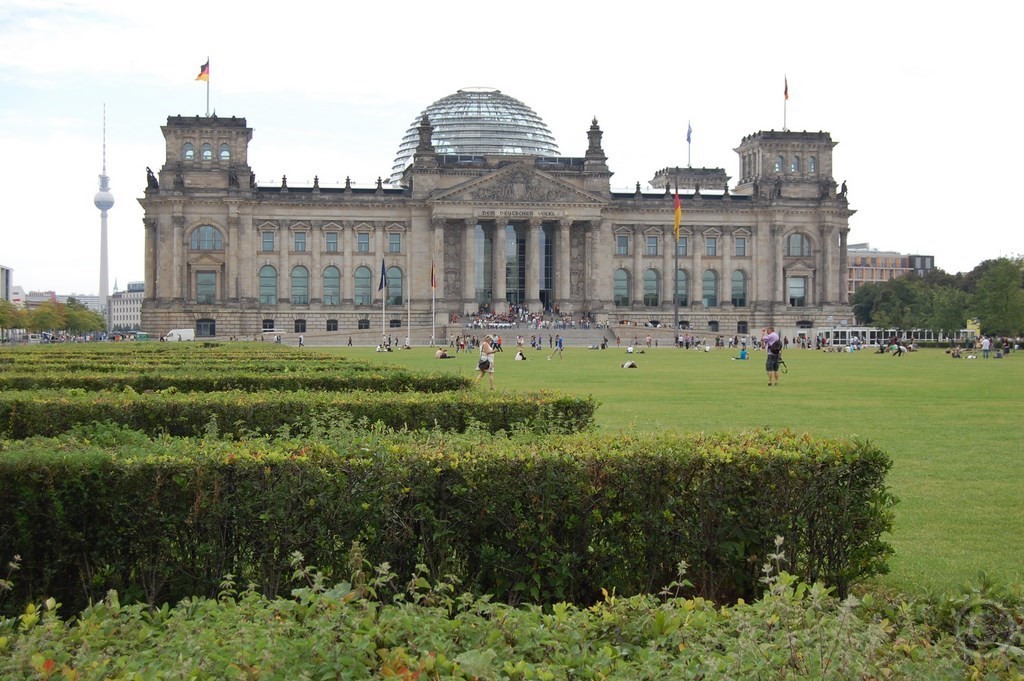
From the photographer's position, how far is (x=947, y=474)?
16.9 metres

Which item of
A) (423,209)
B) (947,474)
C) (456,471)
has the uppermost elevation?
(423,209)

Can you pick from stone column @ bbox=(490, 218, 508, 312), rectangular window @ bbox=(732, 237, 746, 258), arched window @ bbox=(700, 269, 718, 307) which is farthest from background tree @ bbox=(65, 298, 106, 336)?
rectangular window @ bbox=(732, 237, 746, 258)

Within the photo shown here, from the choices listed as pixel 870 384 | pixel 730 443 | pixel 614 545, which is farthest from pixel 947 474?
pixel 870 384

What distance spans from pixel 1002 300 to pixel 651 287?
37610 mm

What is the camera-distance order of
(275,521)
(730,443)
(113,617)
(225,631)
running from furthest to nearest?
(730,443)
(275,521)
(113,617)
(225,631)

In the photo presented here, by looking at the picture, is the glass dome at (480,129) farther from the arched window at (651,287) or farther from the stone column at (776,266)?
the stone column at (776,266)

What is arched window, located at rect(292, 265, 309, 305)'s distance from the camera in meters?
116

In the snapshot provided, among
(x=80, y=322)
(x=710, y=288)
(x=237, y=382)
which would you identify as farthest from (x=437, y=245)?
(x=237, y=382)

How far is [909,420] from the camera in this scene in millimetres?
25062

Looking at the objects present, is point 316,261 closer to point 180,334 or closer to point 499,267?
point 180,334

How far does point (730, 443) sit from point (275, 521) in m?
4.32

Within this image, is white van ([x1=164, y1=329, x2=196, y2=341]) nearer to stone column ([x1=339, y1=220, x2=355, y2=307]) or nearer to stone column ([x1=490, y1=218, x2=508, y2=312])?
stone column ([x1=339, y1=220, x2=355, y2=307])

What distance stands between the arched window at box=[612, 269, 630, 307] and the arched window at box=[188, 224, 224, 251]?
142 ft

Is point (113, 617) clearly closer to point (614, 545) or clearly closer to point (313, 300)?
point (614, 545)
